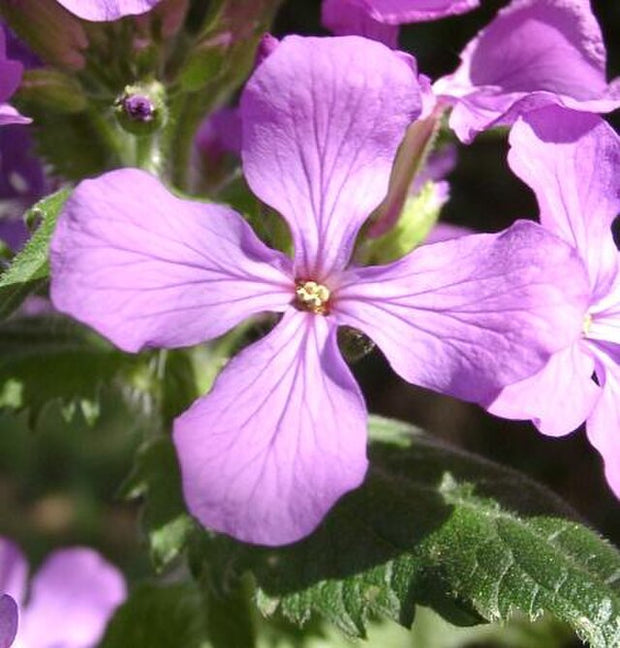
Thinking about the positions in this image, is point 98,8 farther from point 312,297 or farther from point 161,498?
point 161,498

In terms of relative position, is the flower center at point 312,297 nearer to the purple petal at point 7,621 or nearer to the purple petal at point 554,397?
the purple petal at point 554,397

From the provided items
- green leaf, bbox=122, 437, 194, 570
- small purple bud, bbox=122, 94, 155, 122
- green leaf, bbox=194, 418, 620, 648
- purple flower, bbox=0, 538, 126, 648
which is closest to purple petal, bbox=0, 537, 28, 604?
purple flower, bbox=0, 538, 126, 648

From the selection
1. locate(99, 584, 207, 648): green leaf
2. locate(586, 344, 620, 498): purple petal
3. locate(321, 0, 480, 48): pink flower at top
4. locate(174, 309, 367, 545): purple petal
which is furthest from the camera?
locate(99, 584, 207, 648): green leaf

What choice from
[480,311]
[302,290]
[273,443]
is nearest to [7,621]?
[273,443]

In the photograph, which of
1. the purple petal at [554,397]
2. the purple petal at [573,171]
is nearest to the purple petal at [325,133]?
the purple petal at [573,171]

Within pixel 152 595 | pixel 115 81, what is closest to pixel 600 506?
pixel 152 595

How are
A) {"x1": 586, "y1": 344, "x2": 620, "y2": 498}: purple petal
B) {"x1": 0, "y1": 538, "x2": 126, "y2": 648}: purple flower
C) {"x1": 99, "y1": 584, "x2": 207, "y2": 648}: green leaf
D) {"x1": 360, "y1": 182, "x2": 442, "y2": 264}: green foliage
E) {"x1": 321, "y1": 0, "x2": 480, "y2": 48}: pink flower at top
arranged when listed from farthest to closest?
{"x1": 0, "y1": 538, "x2": 126, "y2": 648}: purple flower → {"x1": 99, "y1": 584, "x2": 207, "y2": 648}: green leaf → {"x1": 360, "y1": 182, "x2": 442, "y2": 264}: green foliage → {"x1": 321, "y1": 0, "x2": 480, "y2": 48}: pink flower at top → {"x1": 586, "y1": 344, "x2": 620, "y2": 498}: purple petal

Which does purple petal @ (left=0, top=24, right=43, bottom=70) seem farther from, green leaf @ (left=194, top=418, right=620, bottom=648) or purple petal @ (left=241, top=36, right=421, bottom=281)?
green leaf @ (left=194, top=418, right=620, bottom=648)
